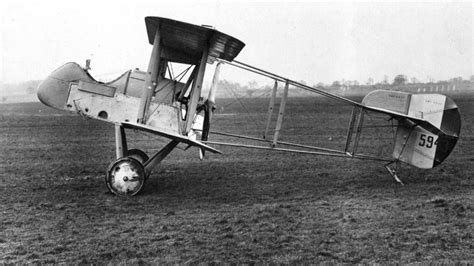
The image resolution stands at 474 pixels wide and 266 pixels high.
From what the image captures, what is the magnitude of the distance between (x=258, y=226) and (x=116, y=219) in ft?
6.75

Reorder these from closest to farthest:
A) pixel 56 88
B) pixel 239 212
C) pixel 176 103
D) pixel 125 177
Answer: pixel 239 212, pixel 125 177, pixel 56 88, pixel 176 103

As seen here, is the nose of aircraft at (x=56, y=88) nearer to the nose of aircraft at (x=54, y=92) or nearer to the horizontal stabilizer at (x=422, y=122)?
the nose of aircraft at (x=54, y=92)

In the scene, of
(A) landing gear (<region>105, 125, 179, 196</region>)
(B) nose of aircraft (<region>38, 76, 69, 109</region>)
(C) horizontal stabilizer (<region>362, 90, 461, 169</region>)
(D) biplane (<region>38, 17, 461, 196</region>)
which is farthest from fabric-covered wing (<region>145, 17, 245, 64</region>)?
(C) horizontal stabilizer (<region>362, 90, 461, 169</region>)

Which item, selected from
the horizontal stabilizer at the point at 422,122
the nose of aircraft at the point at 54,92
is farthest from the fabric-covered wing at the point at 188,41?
the horizontal stabilizer at the point at 422,122

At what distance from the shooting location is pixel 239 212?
22.6 feet

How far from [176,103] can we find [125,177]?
5.97 feet

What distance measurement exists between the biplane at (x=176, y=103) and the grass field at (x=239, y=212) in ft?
2.19

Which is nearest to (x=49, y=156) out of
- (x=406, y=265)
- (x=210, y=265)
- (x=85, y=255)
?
(x=85, y=255)

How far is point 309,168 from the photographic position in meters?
11.0

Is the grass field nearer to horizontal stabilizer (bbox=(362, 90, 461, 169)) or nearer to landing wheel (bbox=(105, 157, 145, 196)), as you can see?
landing wheel (bbox=(105, 157, 145, 196))

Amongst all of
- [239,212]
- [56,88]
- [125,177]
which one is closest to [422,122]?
[239,212]

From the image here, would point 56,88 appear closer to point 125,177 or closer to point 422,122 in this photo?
point 125,177

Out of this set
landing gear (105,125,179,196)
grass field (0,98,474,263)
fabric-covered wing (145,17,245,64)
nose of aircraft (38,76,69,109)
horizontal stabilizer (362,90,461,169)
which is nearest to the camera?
grass field (0,98,474,263)

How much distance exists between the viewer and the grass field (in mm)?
5137
